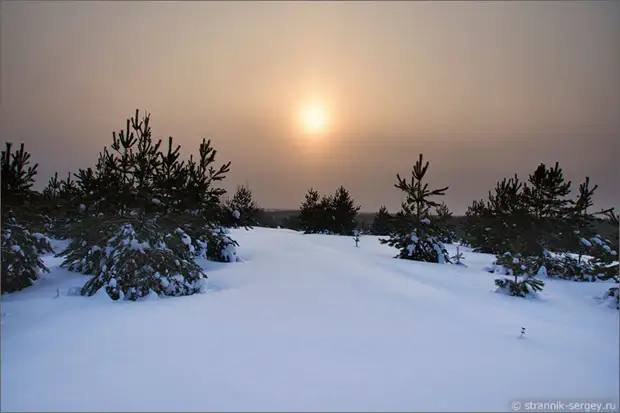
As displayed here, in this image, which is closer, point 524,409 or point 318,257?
point 524,409

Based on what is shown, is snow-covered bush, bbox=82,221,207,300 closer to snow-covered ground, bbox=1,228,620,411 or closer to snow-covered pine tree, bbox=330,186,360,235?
snow-covered ground, bbox=1,228,620,411

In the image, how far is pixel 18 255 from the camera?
628 cm

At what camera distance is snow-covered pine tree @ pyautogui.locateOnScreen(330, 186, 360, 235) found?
3164 cm

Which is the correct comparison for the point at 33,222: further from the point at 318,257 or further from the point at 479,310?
the point at 479,310

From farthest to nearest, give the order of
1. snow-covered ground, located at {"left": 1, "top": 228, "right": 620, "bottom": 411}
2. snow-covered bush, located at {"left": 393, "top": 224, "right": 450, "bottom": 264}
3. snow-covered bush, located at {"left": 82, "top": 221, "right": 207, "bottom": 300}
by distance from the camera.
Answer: snow-covered bush, located at {"left": 393, "top": 224, "right": 450, "bottom": 264}, snow-covered bush, located at {"left": 82, "top": 221, "right": 207, "bottom": 300}, snow-covered ground, located at {"left": 1, "top": 228, "right": 620, "bottom": 411}

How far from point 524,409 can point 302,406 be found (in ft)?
6.08

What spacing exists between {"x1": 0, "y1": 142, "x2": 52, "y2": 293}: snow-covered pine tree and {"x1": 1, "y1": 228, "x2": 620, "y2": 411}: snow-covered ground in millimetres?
477

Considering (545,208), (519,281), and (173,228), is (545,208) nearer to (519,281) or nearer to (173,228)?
(519,281)

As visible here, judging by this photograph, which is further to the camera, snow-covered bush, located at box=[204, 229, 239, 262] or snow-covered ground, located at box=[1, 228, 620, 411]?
snow-covered bush, located at box=[204, 229, 239, 262]

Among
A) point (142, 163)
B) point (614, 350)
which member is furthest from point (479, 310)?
point (142, 163)

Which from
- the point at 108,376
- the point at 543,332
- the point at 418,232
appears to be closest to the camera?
the point at 108,376

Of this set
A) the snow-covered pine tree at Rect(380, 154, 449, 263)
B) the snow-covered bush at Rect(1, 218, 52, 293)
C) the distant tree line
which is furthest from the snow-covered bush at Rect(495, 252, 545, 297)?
the snow-covered bush at Rect(1, 218, 52, 293)

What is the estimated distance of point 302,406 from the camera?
2.66 metres

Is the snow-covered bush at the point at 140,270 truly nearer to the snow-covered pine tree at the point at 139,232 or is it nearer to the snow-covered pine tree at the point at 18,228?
the snow-covered pine tree at the point at 139,232
